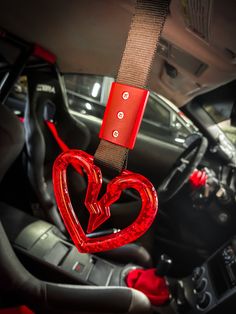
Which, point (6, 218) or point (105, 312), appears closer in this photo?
point (105, 312)

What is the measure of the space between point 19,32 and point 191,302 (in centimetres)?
141

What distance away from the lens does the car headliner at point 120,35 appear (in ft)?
2.35

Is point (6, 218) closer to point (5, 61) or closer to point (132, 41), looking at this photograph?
point (5, 61)

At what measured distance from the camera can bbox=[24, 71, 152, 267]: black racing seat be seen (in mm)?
1612

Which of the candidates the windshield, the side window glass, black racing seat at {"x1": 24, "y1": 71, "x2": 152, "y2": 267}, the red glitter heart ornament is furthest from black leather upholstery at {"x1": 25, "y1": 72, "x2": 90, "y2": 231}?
the red glitter heart ornament

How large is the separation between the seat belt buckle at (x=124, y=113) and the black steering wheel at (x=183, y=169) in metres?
1.06

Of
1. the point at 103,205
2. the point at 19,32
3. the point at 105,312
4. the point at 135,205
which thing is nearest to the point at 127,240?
the point at 103,205

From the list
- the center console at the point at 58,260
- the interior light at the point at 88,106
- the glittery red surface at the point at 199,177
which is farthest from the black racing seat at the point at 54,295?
the interior light at the point at 88,106

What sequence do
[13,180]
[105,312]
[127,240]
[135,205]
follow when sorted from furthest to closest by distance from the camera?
[135,205] < [13,180] < [105,312] < [127,240]

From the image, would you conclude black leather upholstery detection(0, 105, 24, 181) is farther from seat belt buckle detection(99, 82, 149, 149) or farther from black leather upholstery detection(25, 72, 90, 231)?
seat belt buckle detection(99, 82, 149, 149)

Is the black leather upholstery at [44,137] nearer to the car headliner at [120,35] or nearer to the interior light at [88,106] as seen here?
the car headliner at [120,35]

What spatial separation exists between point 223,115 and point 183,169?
1.01 ft

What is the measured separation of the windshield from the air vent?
637mm

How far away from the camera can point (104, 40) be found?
1.17 meters
